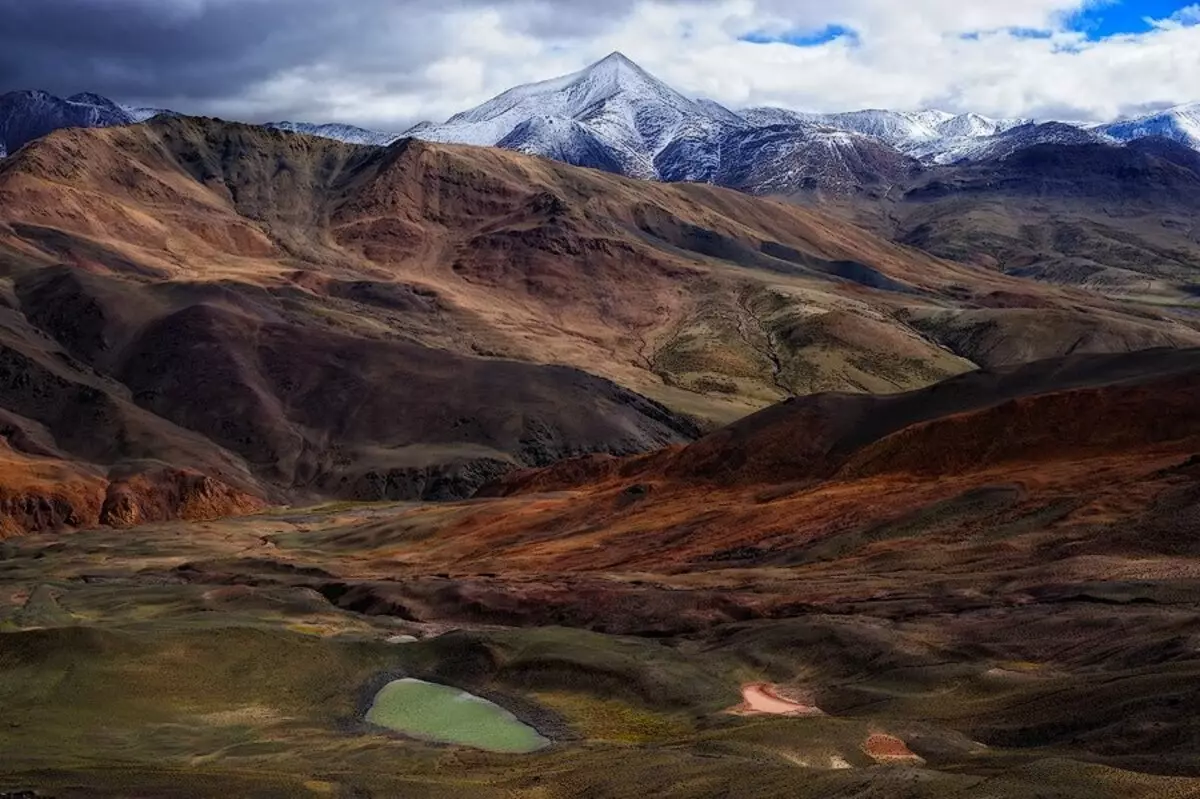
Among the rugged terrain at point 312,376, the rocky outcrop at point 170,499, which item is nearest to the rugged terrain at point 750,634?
the rocky outcrop at point 170,499

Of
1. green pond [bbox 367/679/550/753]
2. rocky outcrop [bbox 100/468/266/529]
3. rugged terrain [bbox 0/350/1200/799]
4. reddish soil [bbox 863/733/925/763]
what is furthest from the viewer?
rocky outcrop [bbox 100/468/266/529]

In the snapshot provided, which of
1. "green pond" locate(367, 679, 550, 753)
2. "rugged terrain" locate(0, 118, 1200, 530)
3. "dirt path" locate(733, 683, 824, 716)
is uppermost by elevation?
"rugged terrain" locate(0, 118, 1200, 530)

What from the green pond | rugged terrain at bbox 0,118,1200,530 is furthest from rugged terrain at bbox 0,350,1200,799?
rugged terrain at bbox 0,118,1200,530

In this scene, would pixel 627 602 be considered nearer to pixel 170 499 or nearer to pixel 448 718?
pixel 448 718

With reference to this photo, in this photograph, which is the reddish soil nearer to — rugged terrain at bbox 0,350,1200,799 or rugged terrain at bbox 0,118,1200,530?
rugged terrain at bbox 0,350,1200,799

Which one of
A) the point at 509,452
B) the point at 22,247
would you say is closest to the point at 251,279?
the point at 22,247

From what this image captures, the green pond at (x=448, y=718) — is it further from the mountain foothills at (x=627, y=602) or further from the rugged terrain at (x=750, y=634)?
the rugged terrain at (x=750, y=634)
